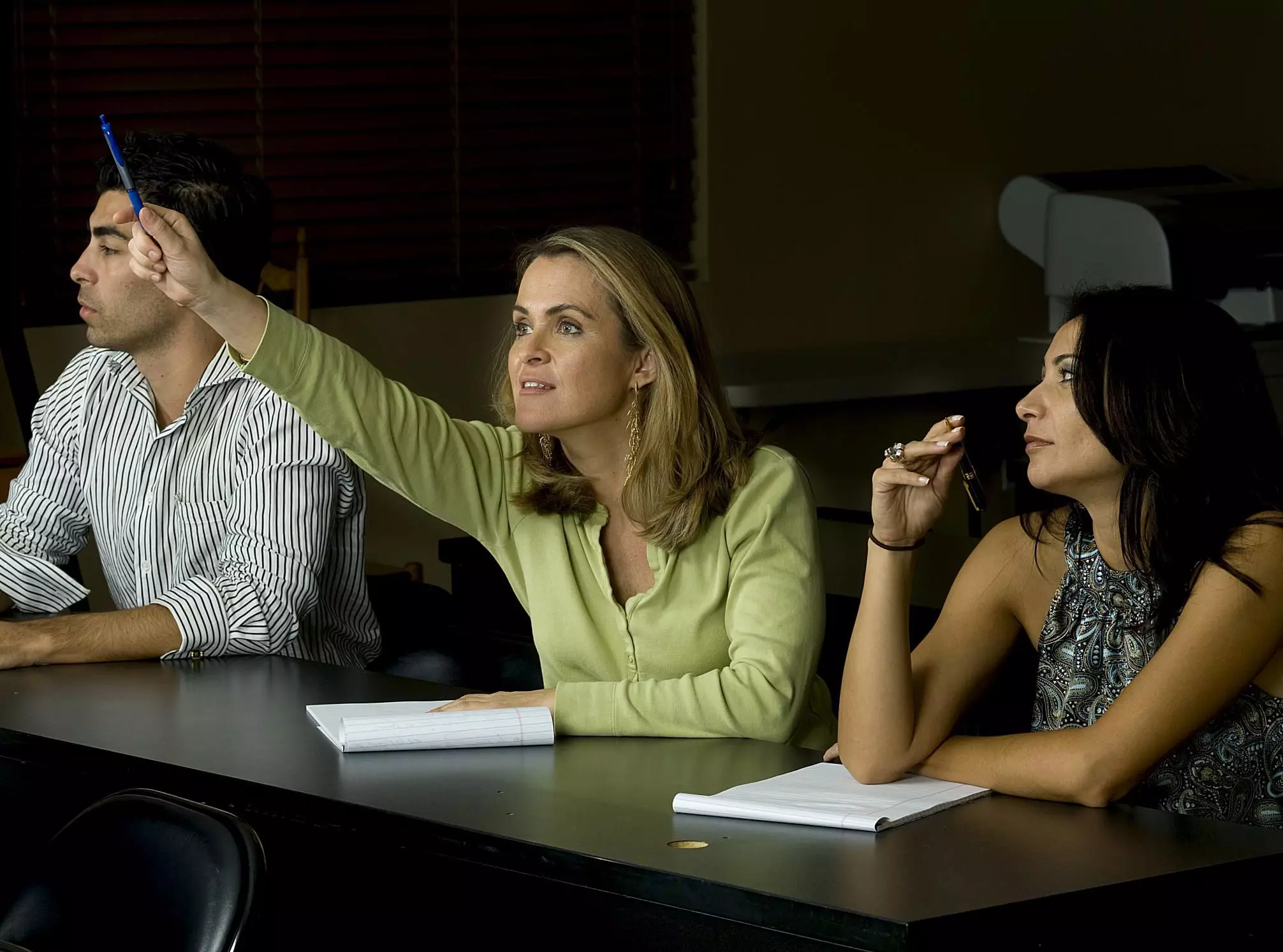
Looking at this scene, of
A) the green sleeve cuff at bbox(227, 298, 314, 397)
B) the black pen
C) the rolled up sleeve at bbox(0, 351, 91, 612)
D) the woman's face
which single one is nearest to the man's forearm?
the rolled up sleeve at bbox(0, 351, 91, 612)

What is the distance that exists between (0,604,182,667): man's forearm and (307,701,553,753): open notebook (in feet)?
1.47

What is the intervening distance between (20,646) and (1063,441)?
1266 millimetres

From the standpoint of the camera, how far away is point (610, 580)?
6.73 ft

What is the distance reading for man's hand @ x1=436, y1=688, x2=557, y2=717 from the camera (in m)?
1.79

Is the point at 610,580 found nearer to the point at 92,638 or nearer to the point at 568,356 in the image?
the point at 568,356

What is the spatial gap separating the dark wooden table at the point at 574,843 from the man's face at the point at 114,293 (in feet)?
1.63

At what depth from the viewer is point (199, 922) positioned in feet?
4.29

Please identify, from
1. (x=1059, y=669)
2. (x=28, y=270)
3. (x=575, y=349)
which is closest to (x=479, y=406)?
(x=28, y=270)

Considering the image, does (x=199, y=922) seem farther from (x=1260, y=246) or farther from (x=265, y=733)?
(x=1260, y=246)

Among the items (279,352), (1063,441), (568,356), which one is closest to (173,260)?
(279,352)

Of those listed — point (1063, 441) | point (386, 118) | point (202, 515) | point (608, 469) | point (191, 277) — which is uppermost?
point (386, 118)

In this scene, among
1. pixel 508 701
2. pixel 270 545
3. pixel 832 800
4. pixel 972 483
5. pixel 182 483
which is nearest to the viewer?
pixel 832 800

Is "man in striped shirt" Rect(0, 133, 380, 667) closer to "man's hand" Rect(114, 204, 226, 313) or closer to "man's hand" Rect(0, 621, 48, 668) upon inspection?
"man's hand" Rect(0, 621, 48, 668)

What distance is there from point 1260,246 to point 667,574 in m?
2.85
